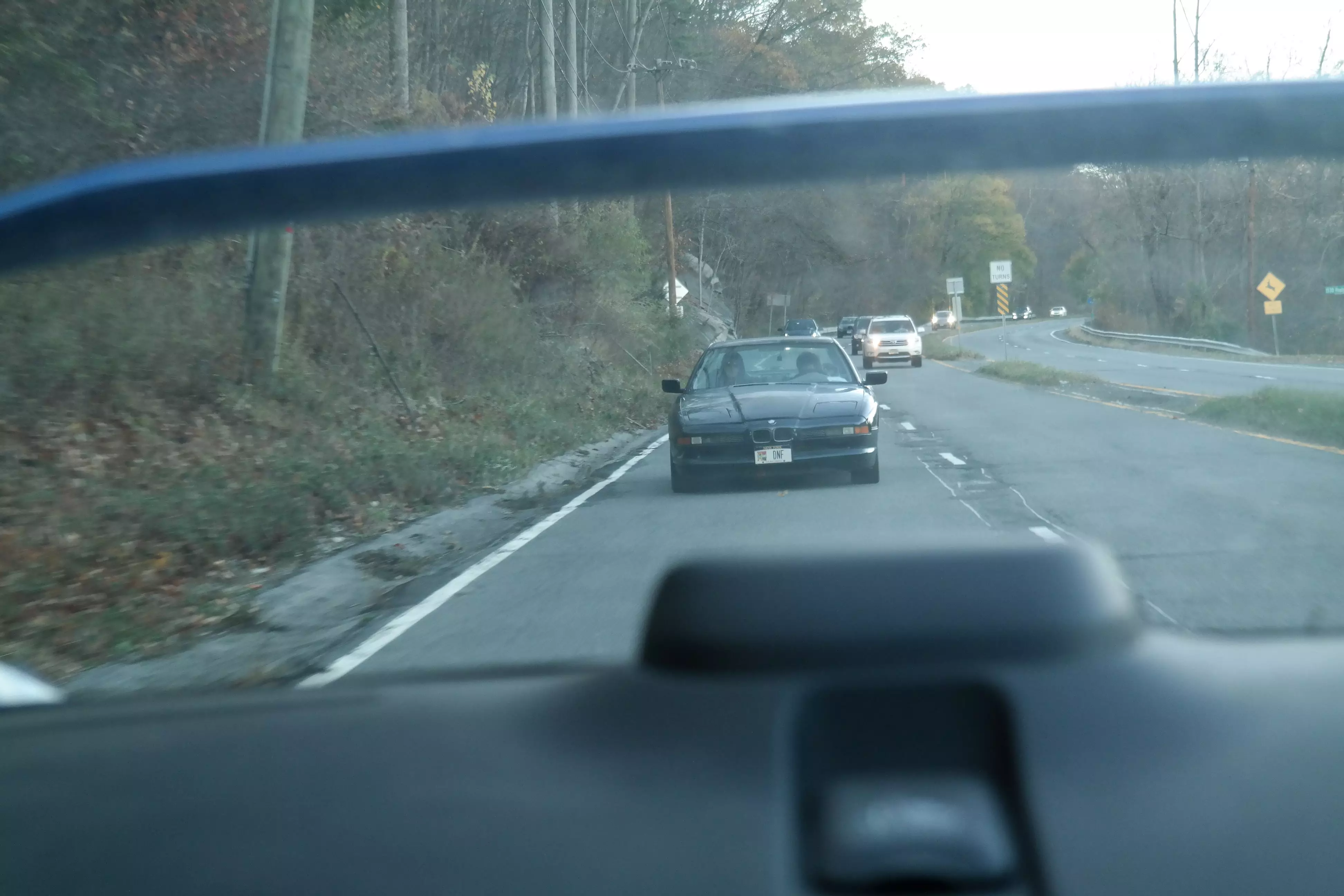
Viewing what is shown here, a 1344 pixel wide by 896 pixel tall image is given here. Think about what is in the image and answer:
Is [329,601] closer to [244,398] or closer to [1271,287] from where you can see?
[244,398]

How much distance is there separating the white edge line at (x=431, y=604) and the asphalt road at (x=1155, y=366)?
13.8 ft

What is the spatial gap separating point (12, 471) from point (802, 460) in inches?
250

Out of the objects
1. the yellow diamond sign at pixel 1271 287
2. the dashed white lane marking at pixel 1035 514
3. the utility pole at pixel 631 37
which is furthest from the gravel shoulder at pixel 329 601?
the yellow diamond sign at pixel 1271 287

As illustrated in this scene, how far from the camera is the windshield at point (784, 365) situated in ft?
39.5

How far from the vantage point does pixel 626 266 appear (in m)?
6.49

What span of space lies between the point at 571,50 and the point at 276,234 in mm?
31643

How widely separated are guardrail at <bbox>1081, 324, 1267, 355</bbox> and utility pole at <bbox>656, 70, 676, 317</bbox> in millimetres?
35965

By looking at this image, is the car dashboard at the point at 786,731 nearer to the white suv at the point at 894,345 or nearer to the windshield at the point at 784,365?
the windshield at the point at 784,365

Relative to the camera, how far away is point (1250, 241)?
9.19 meters

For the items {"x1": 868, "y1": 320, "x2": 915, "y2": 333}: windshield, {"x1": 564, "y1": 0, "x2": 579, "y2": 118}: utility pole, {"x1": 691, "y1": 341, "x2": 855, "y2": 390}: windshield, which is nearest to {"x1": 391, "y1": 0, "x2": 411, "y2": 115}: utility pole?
{"x1": 564, "y1": 0, "x2": 579, "y2": 118}: utility pole

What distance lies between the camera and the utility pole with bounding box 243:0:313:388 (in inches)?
121

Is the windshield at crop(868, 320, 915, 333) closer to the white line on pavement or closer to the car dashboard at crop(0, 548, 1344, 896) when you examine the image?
the white line on pavement

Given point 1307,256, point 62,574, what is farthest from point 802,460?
point 1307,256

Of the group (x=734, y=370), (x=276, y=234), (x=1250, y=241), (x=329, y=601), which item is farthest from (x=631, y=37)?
(x=276, y=234)
